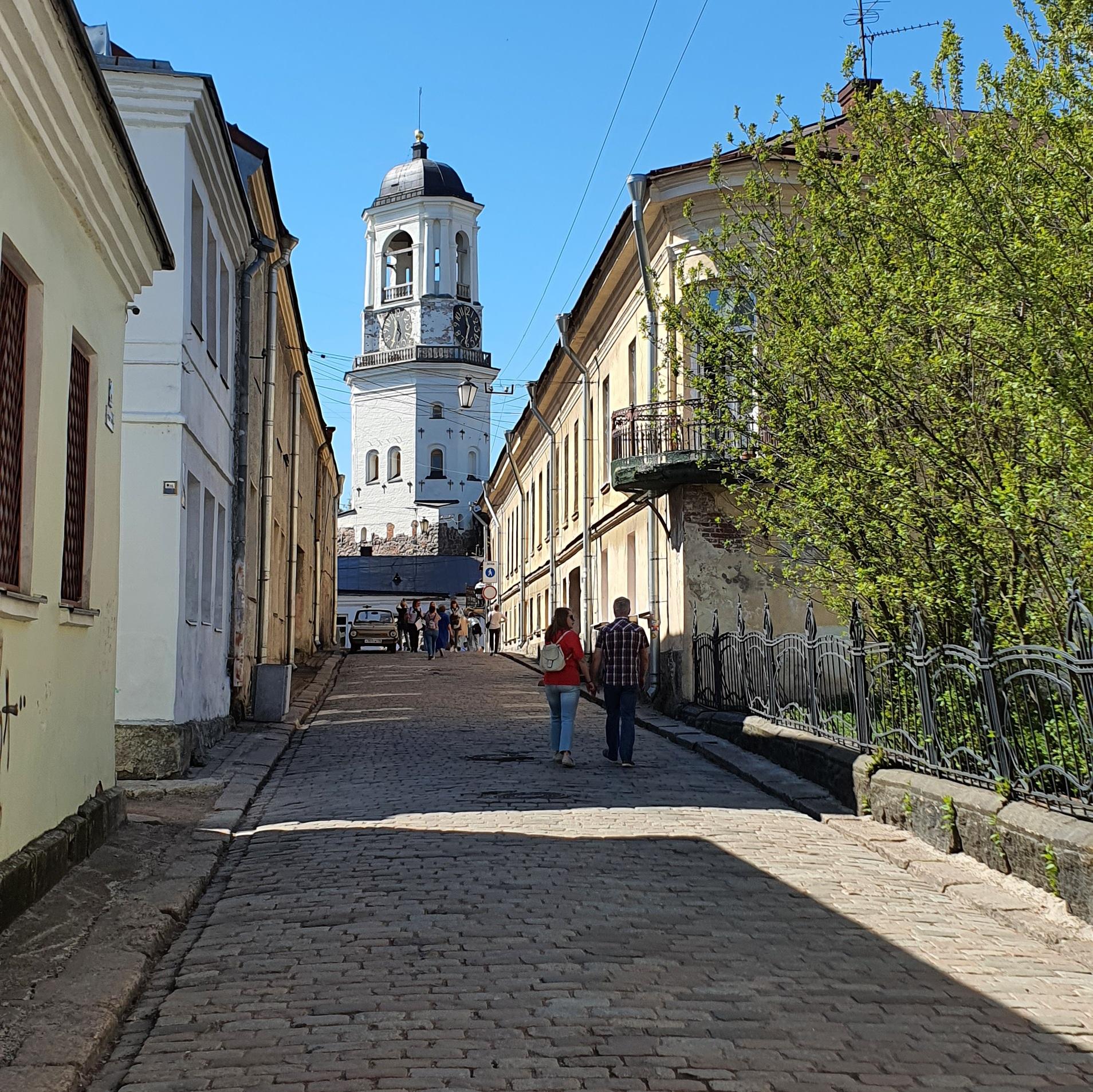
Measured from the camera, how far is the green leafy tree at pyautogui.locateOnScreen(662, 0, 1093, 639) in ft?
25.2

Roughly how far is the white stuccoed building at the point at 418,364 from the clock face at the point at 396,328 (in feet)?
0.15

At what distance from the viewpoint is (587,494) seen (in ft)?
92.3

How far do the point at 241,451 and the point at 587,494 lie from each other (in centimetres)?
1253

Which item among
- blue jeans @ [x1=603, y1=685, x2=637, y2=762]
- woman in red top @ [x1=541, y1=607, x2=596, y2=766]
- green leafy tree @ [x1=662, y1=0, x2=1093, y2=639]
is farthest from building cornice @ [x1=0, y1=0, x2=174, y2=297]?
blue jeans @ [x1=603, y1=685, x2=637, y2=762]

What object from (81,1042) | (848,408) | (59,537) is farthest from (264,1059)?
(848,408)

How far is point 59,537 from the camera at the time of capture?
722cm

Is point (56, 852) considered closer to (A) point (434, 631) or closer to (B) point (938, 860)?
(B) point (938, 860)

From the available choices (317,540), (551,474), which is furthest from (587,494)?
(317,540)

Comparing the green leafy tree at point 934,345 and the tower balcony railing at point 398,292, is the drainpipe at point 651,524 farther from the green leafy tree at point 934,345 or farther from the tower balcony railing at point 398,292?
the tower balcony railing at point 398,292

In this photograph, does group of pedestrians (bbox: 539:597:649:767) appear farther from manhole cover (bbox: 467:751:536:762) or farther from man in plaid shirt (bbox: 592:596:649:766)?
manhole cover (bbox: 467:751:536:762)


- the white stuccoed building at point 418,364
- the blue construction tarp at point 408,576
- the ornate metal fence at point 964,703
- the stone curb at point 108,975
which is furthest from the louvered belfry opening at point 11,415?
the blue construction tarp at point 408,576

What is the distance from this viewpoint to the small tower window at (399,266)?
7769 cm

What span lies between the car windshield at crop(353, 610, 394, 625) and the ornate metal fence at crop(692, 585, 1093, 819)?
36.7 m

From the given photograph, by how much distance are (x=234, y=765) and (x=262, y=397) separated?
7.64m
